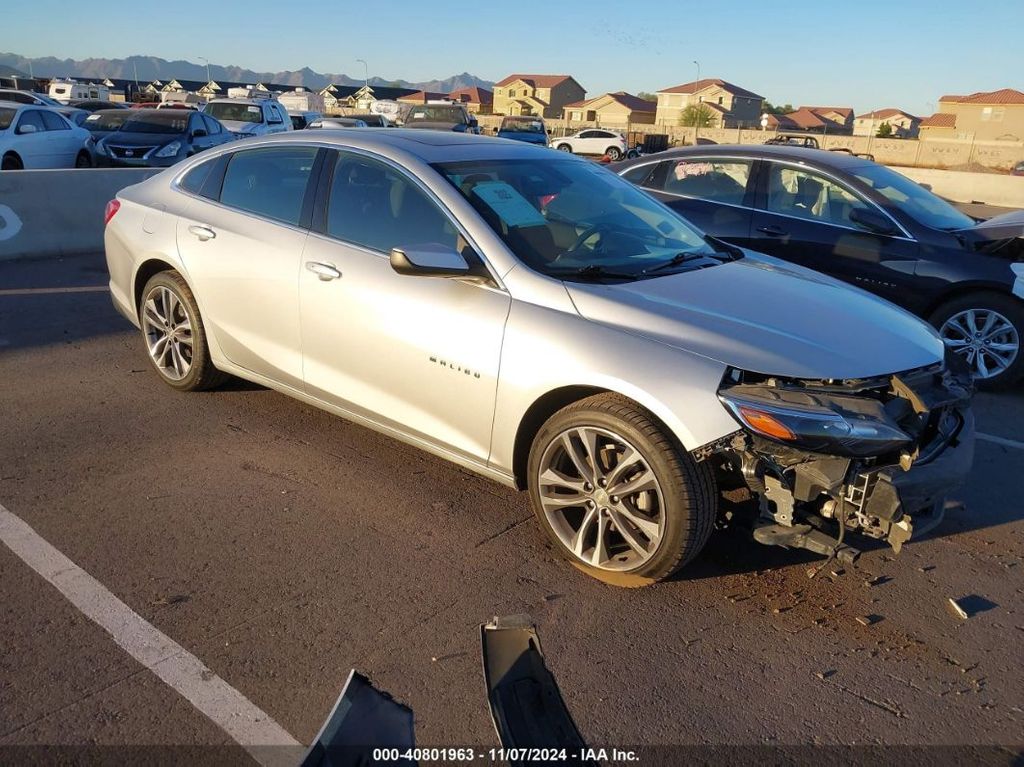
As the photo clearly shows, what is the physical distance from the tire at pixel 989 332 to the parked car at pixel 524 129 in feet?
79.7

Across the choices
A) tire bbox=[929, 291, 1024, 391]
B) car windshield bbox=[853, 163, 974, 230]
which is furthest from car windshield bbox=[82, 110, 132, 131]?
tire bbox=[929, 291, 1024, 391]

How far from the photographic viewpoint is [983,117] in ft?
247

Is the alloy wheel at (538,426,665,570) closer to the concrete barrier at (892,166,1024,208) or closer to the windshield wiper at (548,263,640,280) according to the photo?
the windshield wiper at (548,263,640,280)

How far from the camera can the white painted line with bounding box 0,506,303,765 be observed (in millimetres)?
2613

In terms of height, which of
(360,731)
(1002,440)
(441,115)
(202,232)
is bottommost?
(1002,440)

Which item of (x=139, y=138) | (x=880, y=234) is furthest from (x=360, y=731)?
(x=139, y=138)

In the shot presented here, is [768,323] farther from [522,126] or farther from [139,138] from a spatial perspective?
[522,126]

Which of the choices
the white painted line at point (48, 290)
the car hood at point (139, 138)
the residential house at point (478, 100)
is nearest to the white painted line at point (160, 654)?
the white painted line at point (48, 290)

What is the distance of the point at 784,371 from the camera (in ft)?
10.6

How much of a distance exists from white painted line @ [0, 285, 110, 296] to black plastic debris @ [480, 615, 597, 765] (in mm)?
7707

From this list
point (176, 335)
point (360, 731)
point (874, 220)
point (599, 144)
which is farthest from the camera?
point (599, 144)

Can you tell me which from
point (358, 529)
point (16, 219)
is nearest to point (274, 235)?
point (358, 529)

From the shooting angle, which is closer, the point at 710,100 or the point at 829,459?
the point at 829,459

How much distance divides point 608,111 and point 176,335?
306 ft
